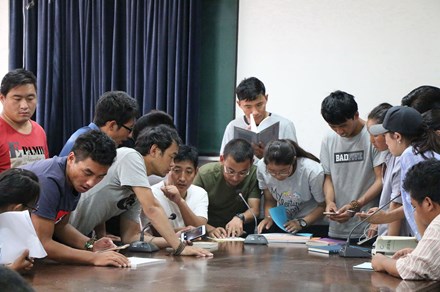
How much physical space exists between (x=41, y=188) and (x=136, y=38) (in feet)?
9.97

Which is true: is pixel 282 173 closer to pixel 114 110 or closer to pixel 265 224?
pixel 265 224

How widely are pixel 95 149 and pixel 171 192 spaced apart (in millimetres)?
1103

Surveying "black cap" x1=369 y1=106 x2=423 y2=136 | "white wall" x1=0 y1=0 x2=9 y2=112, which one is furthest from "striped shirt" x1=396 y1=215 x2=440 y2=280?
"white wall" x1=0 y1=0 x2=9 y2=112

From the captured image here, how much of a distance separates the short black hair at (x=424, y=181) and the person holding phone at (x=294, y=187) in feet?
4.34

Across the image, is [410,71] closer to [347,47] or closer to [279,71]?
[347,47]

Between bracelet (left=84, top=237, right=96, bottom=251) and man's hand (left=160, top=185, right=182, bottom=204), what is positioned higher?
man's hand (left=160, top=185, right=182, bottom=204)

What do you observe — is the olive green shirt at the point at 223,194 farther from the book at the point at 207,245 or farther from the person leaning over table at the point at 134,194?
the person leaning over table at the point at 134,194

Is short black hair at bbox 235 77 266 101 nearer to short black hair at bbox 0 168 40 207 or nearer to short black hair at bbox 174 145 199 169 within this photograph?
short black hair at bbox 174 145 199 169

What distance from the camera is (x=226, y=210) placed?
14.1ft

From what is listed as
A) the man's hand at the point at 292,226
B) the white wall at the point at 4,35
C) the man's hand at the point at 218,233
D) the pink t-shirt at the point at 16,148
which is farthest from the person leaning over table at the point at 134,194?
the white wall at the point at 4,35

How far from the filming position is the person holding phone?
401cm

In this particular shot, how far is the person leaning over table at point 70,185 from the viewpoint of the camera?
8.65ft

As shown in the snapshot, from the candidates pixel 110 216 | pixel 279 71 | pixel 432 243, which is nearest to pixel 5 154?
pixel 110 216

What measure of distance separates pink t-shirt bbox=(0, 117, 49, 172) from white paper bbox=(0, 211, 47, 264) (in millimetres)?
974
